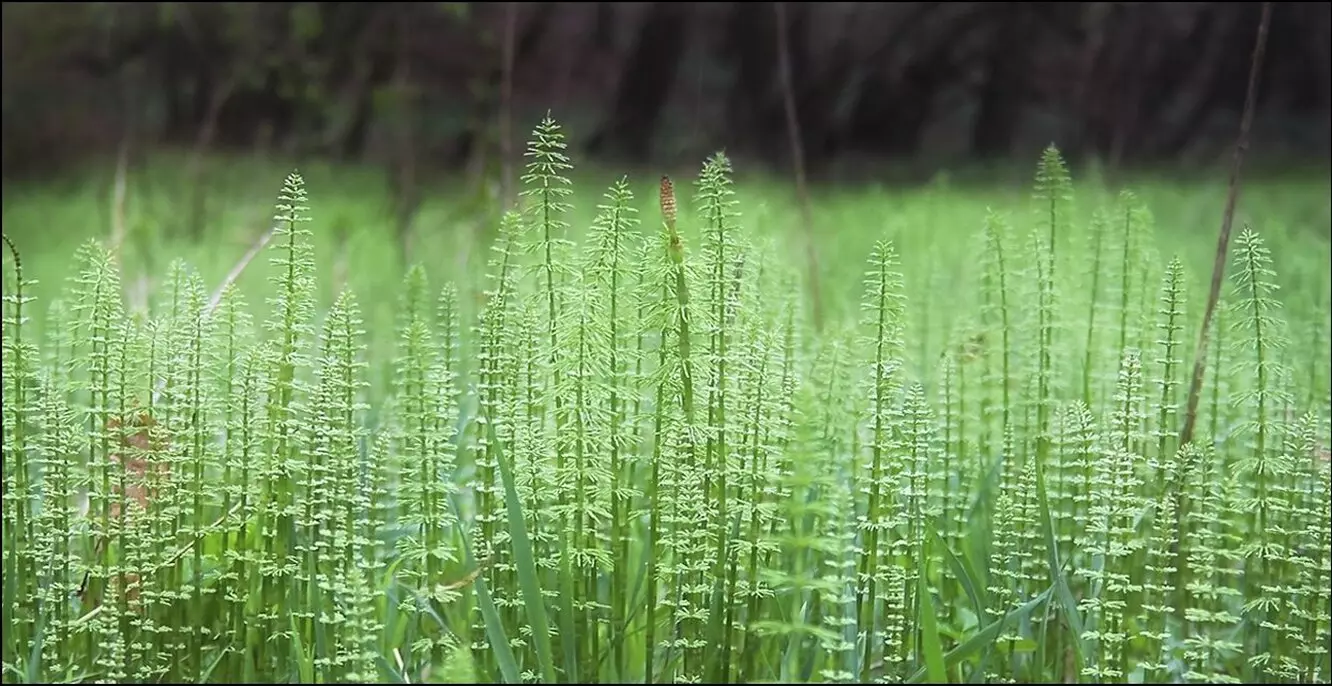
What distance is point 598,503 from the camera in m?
0.54

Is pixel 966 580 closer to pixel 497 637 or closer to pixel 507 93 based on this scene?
pixel 497 637

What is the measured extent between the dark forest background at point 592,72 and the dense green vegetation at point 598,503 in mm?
603

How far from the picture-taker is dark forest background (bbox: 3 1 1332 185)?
3.90 ft

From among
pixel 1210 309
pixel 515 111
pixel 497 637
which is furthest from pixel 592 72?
pixel 497 637

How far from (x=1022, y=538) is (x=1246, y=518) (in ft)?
0.59

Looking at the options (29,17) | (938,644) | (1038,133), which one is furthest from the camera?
(1038,133)

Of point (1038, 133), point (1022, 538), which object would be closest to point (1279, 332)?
point (1022, 538)

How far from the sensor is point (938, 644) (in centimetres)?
52

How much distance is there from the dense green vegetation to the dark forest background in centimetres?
60

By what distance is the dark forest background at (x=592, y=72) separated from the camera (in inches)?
46.8

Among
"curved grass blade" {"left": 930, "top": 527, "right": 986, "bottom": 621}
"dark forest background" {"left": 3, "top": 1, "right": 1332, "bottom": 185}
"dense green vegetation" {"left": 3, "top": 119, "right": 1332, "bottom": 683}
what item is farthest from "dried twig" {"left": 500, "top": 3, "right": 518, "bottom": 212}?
"curved grass blade" {"left": 930, "top": 527, "right": 986, "bottom": 621}

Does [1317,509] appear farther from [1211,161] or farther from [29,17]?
[29,17]

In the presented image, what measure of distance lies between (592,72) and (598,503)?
2.83 feet

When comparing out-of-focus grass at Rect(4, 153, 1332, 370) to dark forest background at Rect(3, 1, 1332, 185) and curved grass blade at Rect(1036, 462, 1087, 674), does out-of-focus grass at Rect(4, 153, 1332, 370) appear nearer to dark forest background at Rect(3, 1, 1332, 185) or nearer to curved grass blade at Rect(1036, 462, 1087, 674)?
dark forest background at Rect(3, 1, 1332, 185)
